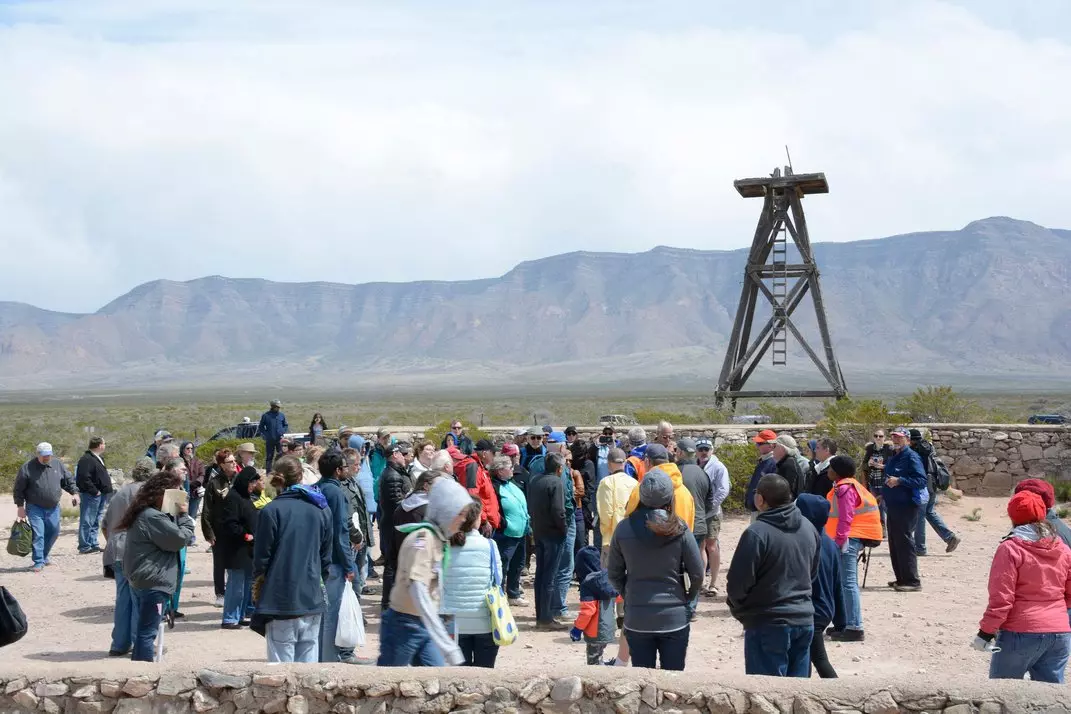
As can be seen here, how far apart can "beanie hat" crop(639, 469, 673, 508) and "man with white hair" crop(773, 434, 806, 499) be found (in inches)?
131

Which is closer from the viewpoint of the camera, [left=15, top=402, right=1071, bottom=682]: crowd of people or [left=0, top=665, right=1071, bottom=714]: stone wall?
[left=0, top=665, right=1071, bottom=714]: stone wall

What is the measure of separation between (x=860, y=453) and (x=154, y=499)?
12.5 metres

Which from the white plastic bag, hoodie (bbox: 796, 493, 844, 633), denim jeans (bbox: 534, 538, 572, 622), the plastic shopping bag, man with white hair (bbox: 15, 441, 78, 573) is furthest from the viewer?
man with white hair (bbox: 15, 441, 78, 573)

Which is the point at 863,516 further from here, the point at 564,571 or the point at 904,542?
the point at 564,571

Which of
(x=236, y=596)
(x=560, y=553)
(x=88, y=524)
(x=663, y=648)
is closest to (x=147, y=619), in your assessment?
(x=236, y=596)

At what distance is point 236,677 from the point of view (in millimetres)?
5309

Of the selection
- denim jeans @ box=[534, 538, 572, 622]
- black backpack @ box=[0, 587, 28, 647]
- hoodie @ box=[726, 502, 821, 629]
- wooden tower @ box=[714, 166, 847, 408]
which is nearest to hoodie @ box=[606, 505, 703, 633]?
hoodie @ box=[726, 502, 821, 629]

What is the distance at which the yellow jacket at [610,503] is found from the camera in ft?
26.4

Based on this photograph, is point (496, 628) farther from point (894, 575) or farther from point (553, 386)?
point (553, 386)

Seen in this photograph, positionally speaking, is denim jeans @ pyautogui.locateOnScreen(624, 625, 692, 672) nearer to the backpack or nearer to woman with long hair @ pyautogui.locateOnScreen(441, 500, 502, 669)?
woman with long hair @ pyautogui.locateOnScreen(441, 500, 502, 669)

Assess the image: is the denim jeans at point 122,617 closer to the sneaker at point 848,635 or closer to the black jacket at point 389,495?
the black jacket at point 389,495

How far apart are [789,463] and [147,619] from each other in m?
5.12

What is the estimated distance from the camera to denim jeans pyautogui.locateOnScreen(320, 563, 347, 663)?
6.95m

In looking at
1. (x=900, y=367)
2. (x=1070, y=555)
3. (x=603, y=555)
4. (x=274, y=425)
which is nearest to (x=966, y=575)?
(x=603, y=555)
